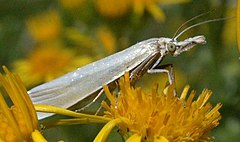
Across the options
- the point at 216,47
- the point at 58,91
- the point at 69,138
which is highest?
the point at 58,91

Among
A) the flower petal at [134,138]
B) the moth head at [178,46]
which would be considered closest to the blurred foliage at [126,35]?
the moth head at [178,46]

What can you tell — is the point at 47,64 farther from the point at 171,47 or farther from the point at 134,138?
the point at 134,138

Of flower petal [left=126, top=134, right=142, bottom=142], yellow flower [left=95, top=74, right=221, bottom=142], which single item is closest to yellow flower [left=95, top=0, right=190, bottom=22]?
yellow flower [left=95, top=74, right=221, bottom=142]

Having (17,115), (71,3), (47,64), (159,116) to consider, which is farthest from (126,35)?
(17,115)

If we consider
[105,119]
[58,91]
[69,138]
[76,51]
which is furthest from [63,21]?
[105,119]

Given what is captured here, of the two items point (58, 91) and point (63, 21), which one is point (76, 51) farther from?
point (58, 91)

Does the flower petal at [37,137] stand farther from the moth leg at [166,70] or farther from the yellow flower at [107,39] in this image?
the yellow flower at [107,39]
